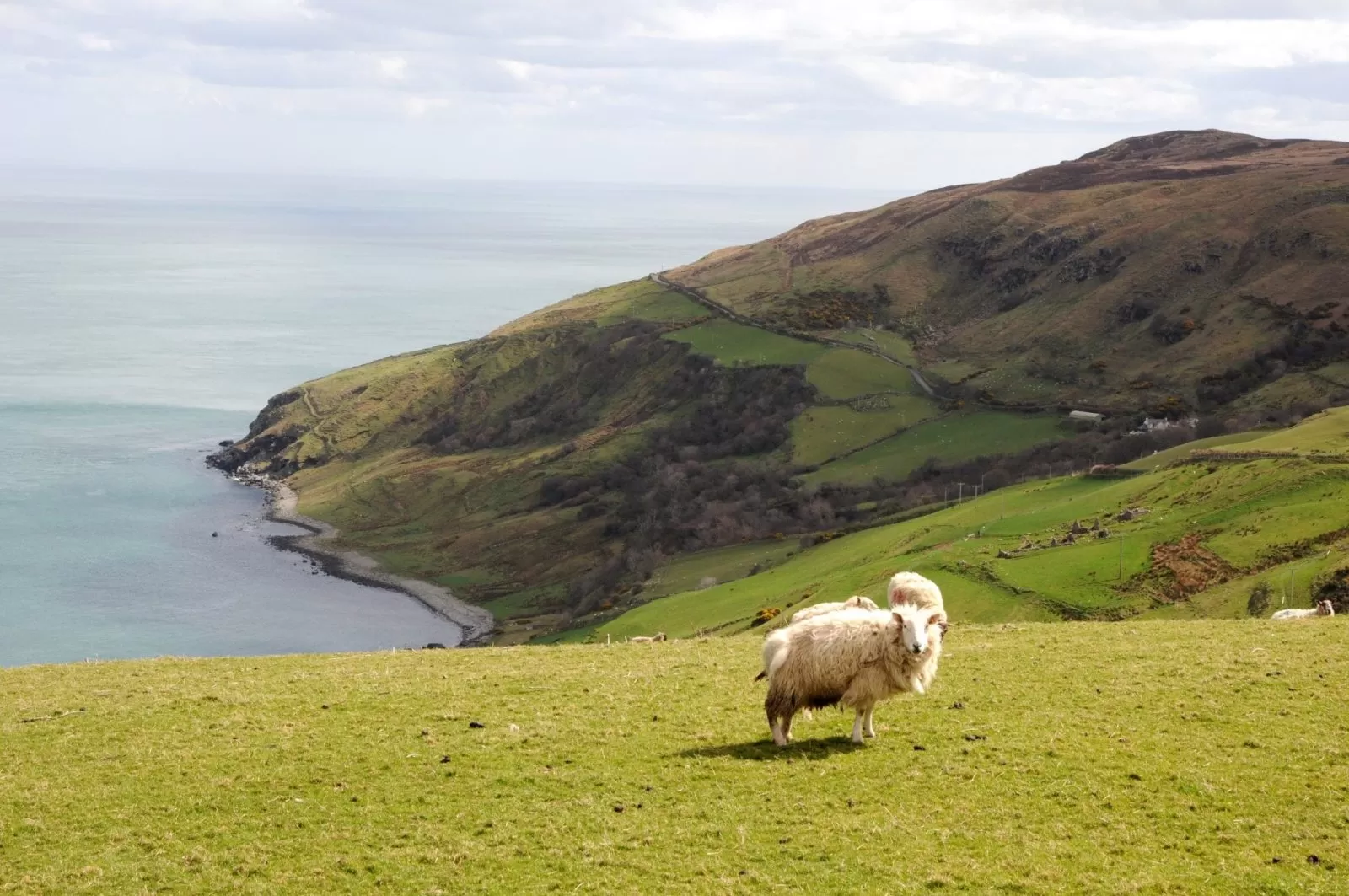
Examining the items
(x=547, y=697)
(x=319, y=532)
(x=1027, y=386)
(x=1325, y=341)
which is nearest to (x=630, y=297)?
(x=319, y=532)

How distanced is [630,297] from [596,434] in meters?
43.6

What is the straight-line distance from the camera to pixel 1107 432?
10544cm

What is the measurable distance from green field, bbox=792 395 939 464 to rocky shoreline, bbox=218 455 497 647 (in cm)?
3893

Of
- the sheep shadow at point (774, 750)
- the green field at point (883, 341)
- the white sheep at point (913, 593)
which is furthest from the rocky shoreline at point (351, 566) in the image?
the sheep shadow at point (774, 750)

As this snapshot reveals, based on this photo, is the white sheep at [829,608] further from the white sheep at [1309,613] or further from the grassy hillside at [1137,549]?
the grassy hillside at [1137,549]

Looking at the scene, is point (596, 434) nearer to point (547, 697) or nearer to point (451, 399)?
point (451, 399)

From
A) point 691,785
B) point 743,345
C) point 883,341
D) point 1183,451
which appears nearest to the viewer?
point 691,785

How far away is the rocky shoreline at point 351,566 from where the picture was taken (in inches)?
4353

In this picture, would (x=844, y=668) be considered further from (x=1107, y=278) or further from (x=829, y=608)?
(x=1107, y=278)

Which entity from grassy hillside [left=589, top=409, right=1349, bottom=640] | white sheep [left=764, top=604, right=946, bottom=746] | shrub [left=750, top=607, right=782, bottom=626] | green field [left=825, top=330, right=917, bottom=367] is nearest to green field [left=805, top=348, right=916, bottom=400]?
green field [left=825, top=330, right=917, bottom=367]

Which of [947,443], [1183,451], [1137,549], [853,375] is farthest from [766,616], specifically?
[853,375]

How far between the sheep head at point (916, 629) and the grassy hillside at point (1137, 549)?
25655 millimetres

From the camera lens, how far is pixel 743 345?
515 ft

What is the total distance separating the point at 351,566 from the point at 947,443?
66622mm
